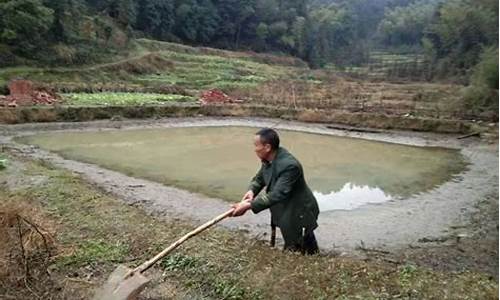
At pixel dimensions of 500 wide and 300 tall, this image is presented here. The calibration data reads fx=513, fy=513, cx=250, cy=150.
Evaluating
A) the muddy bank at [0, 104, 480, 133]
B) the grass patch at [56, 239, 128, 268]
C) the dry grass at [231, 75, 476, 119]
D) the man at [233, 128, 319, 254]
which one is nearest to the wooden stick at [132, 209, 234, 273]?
the man at [233, 128, 319, 254]

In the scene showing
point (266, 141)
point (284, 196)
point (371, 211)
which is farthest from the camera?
point (371, 211)

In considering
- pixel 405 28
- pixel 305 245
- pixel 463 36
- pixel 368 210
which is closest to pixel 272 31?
pixel 405 28

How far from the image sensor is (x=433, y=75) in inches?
1608

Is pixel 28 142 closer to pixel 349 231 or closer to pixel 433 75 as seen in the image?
pixel 349 231

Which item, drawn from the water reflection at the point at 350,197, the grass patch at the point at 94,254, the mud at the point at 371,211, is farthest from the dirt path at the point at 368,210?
the grass patch at the point at 94,254

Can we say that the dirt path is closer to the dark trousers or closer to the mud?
the mud

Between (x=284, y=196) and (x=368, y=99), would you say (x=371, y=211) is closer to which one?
(x=284, y=196)

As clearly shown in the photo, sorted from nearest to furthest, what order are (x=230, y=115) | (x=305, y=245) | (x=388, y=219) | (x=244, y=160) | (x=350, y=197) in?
(x=305, y=245), (x=388, y=219), (x=350, y=197), (x=244, y=160), (x=230, y=115)

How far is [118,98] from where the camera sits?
72.6 ft

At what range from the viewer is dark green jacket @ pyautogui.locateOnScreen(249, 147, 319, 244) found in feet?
14.8

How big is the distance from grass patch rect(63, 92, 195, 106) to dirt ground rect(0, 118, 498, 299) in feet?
24.6

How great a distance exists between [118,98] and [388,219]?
632 inches

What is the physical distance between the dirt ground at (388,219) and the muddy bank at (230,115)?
16.4ft

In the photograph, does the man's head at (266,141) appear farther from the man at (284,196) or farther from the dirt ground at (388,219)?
the dirt ground at (388,219)
